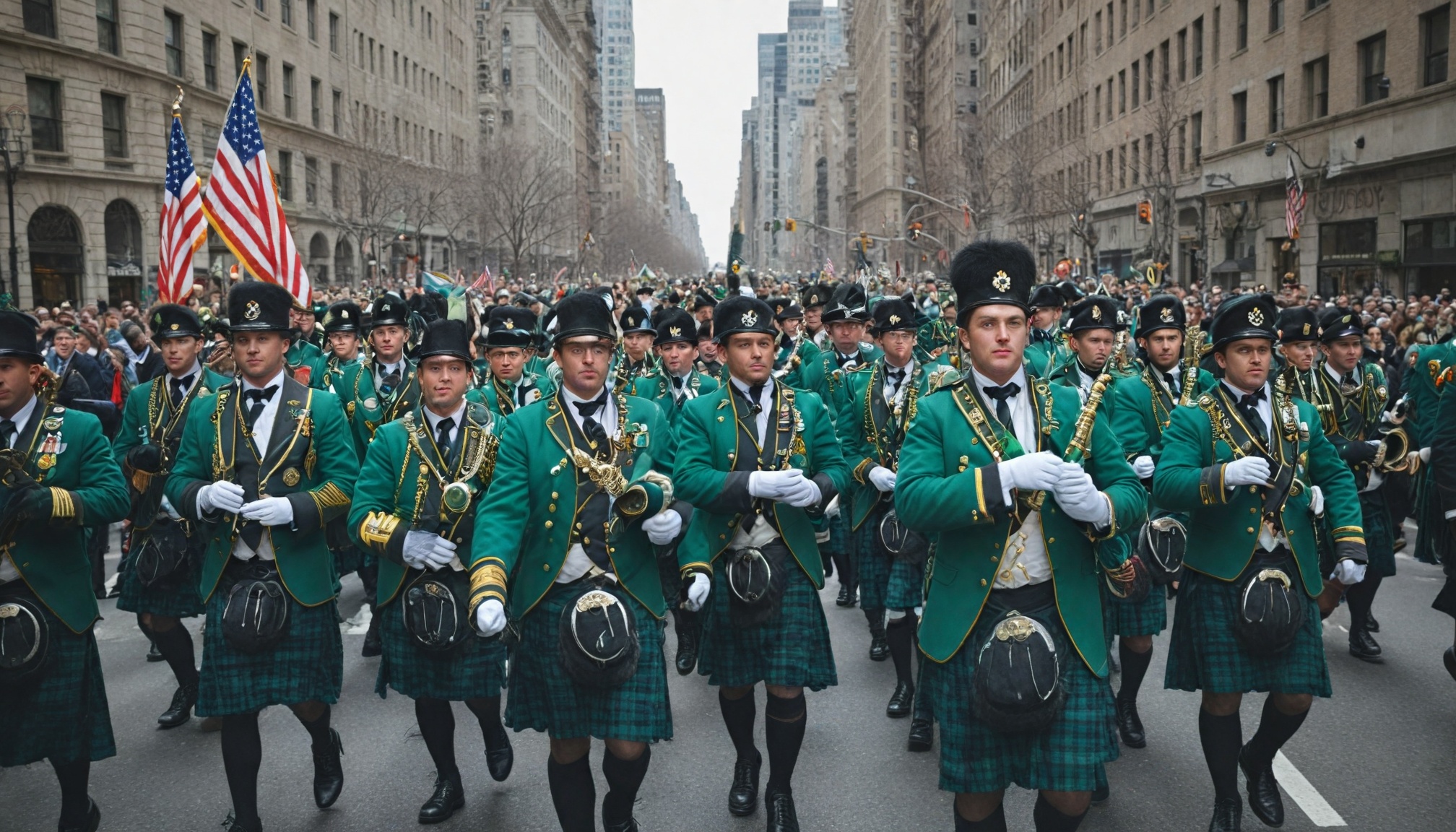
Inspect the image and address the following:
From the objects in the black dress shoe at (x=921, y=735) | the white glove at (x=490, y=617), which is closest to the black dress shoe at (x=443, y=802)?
the white glove at (x=490, y=617)

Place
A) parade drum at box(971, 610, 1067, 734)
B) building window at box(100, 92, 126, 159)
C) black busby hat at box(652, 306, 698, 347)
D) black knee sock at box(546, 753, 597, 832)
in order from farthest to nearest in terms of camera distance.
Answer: building window at box(100, 92, 126, 159) → black busby hat at box(652, 306, 698, 347) → black knee sock at box(546, 753, 597, 832) → parade drum at box(971, 610, 1067, 734)

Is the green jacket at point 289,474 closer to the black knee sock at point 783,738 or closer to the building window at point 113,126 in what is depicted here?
the black knee sock at point 783,738

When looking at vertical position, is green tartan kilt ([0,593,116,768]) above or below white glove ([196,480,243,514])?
below

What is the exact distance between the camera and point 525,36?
299ft

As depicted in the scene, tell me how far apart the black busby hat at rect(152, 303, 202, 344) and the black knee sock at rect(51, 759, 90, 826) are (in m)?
3.18

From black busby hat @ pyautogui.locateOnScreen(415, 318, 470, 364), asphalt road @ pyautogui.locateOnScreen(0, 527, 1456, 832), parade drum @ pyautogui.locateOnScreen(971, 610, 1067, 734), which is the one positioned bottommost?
asphalt road @ pyautogui.locateOnScreen(0, 527, 1456, 832)

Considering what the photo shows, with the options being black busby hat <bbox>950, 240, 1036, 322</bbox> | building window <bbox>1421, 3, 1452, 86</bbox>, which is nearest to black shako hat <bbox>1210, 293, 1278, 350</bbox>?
black busby hat <bbox>950, 240, 1036, 322</bbox>

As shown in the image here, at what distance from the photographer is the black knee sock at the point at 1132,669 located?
650 centimetres

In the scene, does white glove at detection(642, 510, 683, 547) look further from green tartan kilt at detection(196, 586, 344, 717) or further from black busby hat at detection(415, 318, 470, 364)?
green tartan kilt at detection(196, 586, 344, 717)

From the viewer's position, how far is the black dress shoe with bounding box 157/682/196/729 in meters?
7.01

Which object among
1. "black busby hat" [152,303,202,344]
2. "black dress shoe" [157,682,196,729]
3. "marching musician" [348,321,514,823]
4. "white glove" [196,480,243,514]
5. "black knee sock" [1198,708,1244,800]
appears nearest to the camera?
"white glove" [196,480,243,514]

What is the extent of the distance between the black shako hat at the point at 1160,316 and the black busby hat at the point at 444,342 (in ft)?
14.2

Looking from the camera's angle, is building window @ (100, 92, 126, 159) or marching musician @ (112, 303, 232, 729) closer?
marching musician @ (112, 303, 232, 729)

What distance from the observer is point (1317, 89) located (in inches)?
1241
